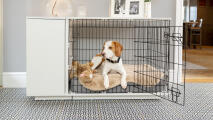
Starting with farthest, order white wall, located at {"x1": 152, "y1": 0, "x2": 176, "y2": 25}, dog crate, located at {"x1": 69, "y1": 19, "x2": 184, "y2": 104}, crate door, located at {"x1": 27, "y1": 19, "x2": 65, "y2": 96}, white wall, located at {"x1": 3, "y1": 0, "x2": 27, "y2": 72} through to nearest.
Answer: white wall, located at {"x1": 152, "y1": 0, "x2": 176, "y2": 25}, white wall, located at {"x1": 3, "y1": 0, "x2": 27, "y2": 72}, dog crate, located at {"x1": 69, "y1": 19, "x2": 184, "y2": 104}, crate door, located at {"x1": 27, "y1": 19, "x2": 65, "y2": 96}

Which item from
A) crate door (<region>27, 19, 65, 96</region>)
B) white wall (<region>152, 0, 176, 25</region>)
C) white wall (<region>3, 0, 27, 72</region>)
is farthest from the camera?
white wall (<region>152, 0, 176, 25</region>)

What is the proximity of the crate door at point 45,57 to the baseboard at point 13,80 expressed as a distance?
790mm

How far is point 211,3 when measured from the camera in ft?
41.8

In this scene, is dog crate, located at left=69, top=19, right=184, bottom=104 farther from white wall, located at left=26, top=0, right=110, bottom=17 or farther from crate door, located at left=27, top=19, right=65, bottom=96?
crate door, located at left=27, top=19, right=65, bottom=96

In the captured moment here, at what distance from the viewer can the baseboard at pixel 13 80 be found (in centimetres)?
373

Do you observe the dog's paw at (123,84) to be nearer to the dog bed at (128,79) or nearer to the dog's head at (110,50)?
the dog bed at (128,79)

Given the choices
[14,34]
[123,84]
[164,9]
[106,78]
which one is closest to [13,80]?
[14,34]

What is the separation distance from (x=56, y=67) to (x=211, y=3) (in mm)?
10857

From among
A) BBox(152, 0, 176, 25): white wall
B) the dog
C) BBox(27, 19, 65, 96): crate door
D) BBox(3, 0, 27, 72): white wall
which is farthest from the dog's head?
BBox(3, 0, 27, 72): white wall

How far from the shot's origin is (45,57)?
2.98 metres

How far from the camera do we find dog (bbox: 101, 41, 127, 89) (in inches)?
119

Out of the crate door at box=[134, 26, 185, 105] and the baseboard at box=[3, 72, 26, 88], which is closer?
the crate door at box=[134, 26, 185, 105]

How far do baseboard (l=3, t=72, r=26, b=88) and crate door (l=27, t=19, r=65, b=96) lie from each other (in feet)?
2.59

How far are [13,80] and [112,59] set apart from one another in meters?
1.27
